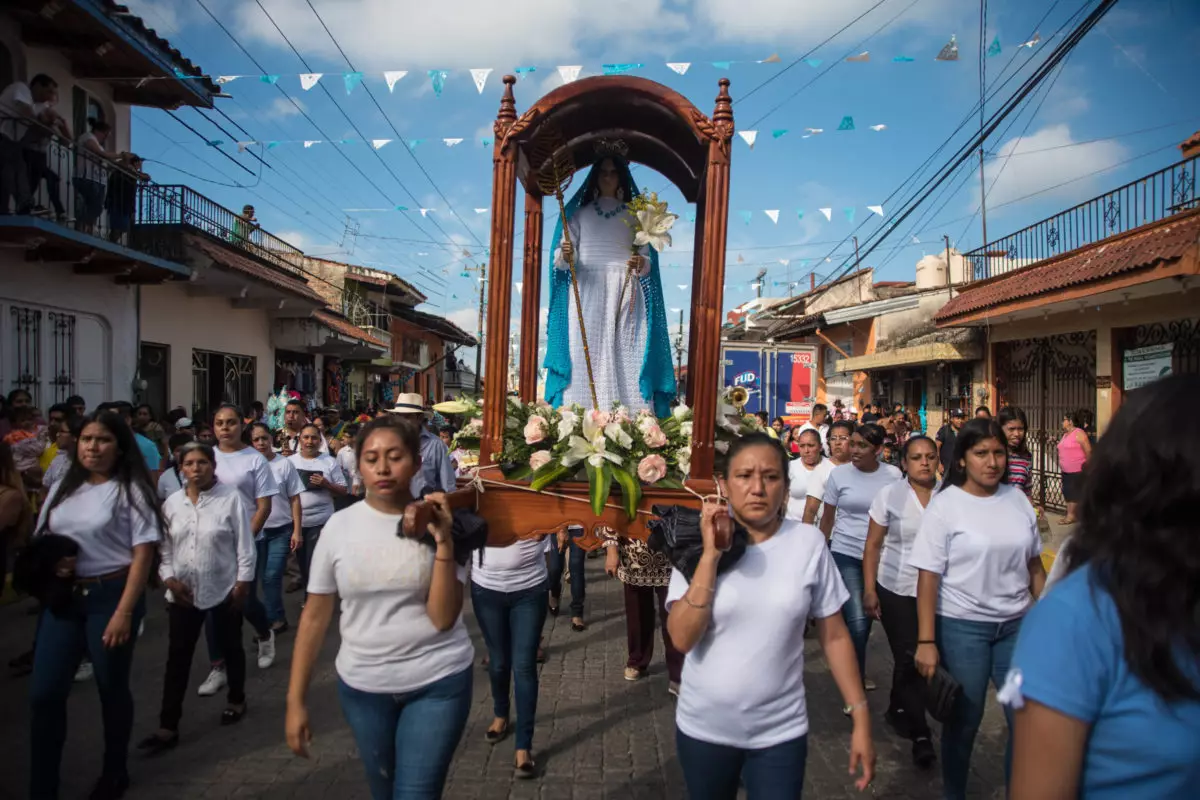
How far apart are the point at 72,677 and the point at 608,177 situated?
380 cm

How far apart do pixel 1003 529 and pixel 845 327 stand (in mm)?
19333

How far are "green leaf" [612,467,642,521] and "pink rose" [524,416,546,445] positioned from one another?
393 mm

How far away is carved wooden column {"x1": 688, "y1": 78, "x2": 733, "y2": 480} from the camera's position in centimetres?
343

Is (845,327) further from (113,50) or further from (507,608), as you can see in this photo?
(507,608)

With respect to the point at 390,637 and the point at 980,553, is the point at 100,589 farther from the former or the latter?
the point at 980,553

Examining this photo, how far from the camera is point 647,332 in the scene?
15.2ft

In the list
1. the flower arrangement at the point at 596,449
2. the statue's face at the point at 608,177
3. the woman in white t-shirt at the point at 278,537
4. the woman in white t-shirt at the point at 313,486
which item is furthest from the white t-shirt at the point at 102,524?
the statue's face at the point at 608,177

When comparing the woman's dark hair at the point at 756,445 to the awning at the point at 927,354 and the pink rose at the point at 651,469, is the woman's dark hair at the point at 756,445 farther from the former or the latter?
the awning at the point at 927,354

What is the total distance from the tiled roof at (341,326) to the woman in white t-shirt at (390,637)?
17215mm

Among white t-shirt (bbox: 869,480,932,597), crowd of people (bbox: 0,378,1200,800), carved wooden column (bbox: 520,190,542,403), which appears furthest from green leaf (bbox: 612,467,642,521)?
white t-shirt (bbox: 869,480,932,597)

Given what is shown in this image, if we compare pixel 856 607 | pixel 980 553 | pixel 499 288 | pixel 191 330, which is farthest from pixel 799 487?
pixel 191 330

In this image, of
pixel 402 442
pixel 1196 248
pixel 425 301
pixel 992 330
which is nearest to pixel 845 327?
pixel 992 330

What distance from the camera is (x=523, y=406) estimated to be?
12.6ft

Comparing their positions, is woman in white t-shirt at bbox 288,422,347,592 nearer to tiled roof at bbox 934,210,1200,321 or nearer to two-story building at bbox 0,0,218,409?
two-story building at bbox 0,0,218,409
